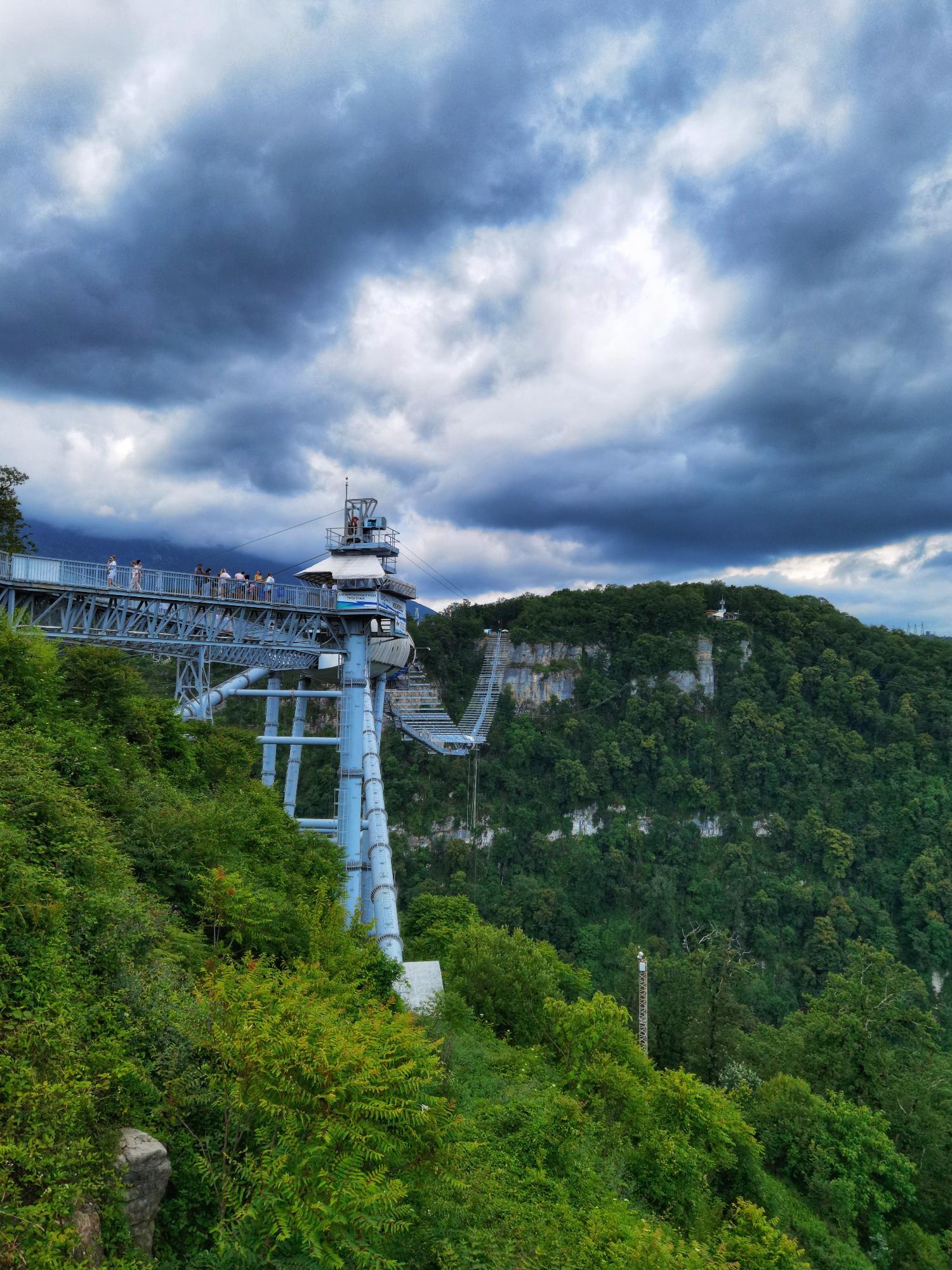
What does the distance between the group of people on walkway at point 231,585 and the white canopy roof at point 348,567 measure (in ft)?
4.75

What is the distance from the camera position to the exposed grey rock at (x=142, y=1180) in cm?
495

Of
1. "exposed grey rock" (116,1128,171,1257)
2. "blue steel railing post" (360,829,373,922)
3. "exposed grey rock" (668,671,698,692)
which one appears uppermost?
"exposed grey rock" (668,671,698,692)

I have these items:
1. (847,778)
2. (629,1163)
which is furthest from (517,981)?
(847,778)

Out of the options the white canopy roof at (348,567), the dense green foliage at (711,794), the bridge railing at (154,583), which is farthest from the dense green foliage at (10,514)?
the dense green foliage at (711,794)

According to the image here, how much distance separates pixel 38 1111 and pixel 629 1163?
10.7 metres

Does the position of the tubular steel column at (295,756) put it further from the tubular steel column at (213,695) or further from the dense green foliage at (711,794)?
the dense green foliage at (711,794)

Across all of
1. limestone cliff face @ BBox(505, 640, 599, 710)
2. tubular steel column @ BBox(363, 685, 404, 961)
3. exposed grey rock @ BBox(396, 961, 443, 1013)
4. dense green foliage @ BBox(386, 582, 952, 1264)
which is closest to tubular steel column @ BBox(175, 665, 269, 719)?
tubular steel column @ BBox(363, 685, 404, 961)

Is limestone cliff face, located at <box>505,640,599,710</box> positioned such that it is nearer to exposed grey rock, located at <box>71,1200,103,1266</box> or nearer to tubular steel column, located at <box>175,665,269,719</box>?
tubular steel column, located at <box>175,665,269,719</box>

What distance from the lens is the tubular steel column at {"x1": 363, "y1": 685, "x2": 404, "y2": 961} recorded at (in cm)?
1634

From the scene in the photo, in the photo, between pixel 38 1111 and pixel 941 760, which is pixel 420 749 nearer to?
pixel 941 760

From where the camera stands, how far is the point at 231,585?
20500 millimetres

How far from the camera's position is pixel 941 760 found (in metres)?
61.5

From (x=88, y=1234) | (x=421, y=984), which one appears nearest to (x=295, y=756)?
(x=421, y=984)

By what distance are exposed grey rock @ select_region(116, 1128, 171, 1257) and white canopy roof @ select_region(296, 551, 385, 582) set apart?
17783 mm
